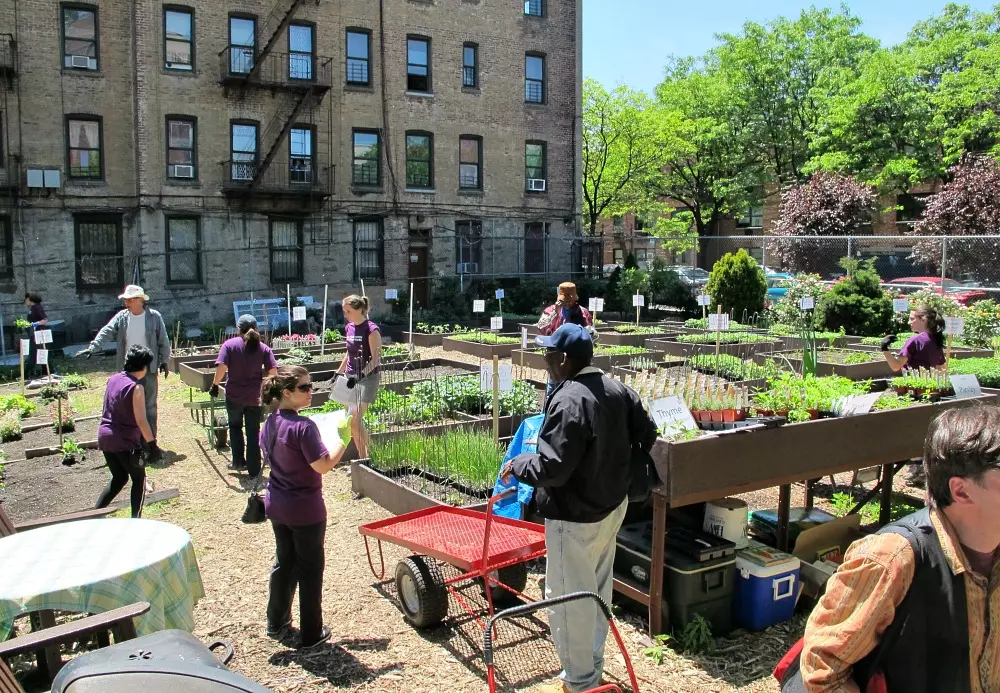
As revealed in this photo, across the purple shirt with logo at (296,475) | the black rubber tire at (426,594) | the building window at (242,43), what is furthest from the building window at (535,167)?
the purple shirt with logo at (296,475)

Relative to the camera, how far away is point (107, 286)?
2491cm

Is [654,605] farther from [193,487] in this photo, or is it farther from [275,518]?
[193,487]

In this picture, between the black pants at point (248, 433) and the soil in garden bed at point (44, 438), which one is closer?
the black pants at point (248, 433)

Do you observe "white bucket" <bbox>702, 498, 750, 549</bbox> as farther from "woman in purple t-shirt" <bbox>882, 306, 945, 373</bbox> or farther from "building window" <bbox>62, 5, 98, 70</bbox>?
"building window" <bbox>62, 5, 98, 70</bbox>

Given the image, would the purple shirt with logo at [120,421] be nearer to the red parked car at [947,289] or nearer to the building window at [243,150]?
the red parked car at [947,289]

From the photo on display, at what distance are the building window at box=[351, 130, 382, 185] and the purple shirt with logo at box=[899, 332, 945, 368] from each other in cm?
2247

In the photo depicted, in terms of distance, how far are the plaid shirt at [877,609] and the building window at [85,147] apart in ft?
86.9

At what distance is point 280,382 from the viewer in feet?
16.5

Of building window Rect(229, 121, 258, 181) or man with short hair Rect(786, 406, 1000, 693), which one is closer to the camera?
man with short hair Rect(786, 406, 1000, 693)

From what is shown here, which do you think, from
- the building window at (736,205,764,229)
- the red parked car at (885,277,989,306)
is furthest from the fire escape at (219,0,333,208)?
the building window at (736,205,764,229)

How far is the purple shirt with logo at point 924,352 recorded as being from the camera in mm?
8508

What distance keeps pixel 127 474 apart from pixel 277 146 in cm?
2034

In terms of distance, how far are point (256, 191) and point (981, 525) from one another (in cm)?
2584

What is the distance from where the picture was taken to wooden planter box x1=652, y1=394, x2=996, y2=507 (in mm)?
4910
